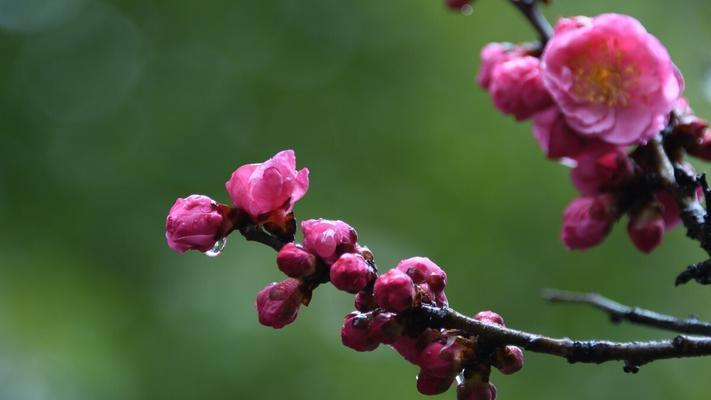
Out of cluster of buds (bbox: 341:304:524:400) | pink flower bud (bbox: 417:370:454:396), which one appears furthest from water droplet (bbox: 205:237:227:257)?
pink flower bud (bbox: 417:370:454:396)

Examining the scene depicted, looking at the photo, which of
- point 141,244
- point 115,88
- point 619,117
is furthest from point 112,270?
point 619,117

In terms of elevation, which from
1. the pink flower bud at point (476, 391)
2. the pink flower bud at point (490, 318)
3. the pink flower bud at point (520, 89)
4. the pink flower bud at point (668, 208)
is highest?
the pink flower bud at point (520, 89)

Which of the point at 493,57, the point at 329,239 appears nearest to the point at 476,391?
the point at 329,239

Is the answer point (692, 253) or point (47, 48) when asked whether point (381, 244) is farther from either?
point (47, 48)

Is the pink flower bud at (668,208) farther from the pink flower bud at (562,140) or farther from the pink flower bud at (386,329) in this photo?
the pink flower bud at (386,329)

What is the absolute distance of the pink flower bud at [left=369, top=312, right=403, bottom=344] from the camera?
0.94 m

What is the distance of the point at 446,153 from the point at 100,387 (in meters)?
2.12

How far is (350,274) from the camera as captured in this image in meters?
0.94

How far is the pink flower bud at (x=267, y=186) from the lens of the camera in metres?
1.06

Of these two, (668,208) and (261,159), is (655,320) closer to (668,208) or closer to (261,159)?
(668,208)

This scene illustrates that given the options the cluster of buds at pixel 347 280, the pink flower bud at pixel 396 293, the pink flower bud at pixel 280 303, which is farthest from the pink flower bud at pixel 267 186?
the pink flower bud at pixel 396 293

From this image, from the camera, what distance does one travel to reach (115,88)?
4.87 m

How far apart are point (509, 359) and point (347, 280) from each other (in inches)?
9.3

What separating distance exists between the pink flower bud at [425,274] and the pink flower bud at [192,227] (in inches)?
9.9
